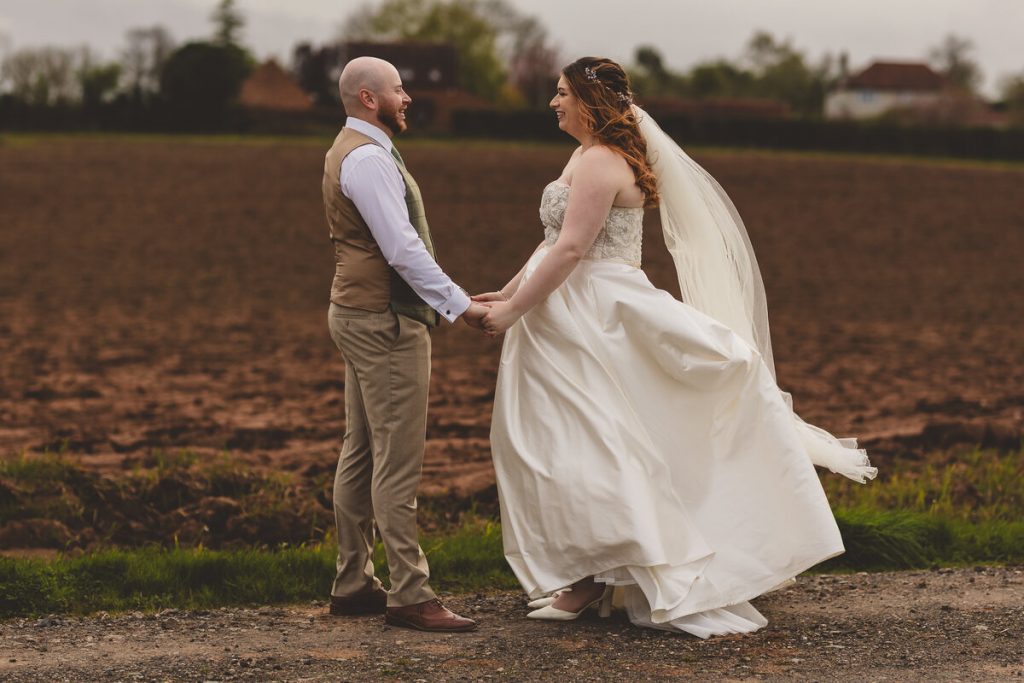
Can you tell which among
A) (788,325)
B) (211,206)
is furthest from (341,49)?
(788,325)

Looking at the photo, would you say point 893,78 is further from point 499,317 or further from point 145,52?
point 499,317

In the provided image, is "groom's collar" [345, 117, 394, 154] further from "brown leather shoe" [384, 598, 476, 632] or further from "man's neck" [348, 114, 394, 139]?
"brown leather shoe" [384, 598, 476, 632]

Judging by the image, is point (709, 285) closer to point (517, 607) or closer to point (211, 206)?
point (517, 607)

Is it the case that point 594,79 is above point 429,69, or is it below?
below

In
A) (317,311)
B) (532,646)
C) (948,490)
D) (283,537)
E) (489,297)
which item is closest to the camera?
(532,646)

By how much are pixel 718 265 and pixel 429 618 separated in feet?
6.35

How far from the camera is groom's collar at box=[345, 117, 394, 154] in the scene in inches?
191

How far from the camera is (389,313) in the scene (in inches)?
192

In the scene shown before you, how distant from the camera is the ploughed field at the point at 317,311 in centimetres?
884

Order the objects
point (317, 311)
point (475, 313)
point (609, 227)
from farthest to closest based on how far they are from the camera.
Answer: point (317, 311) < point (609, 227) < point (475, 313)

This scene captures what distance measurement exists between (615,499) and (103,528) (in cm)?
298

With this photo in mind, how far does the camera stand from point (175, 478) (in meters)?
6.99

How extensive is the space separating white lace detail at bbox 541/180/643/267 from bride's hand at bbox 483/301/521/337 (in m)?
0.34

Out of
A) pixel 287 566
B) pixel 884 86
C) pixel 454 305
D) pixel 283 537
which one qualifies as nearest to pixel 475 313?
pixel 454 305
